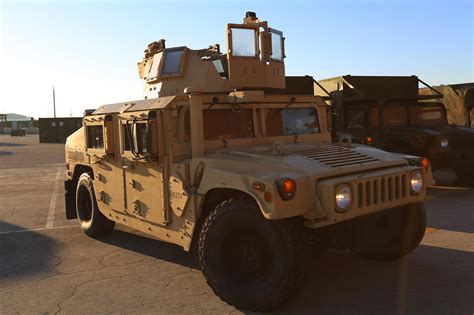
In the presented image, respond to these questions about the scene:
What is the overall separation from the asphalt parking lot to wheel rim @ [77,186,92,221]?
1.01 feet

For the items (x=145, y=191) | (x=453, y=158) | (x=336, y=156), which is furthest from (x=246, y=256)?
(x=453, y=158)

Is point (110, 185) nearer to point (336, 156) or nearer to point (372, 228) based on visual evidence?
point (336, 156)

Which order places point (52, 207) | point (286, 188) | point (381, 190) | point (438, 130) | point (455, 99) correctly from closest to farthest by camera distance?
point (286, 188) → point (381, 190) → point (52, 207) → point (438, 130) → point (455, 99)

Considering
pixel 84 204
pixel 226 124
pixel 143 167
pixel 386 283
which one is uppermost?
pixel 226 124

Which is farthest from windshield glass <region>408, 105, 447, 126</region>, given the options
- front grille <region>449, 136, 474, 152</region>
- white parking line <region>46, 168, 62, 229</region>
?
white parking line <region>46, 168, 62, 229</region>

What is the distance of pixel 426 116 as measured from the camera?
33.2ft

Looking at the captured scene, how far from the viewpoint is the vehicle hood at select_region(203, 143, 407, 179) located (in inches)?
145

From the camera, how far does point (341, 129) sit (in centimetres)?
1016

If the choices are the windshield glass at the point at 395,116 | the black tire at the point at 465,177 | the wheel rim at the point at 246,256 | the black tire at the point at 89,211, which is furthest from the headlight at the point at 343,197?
the black tire at the point at 465,177

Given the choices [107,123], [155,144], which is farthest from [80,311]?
[107,123]

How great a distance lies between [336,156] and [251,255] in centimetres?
118

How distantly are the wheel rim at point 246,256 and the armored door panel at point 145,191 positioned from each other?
3.13ft

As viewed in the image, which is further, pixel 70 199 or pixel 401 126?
pixel 401 126

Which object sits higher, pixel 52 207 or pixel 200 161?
pixel 200 161
